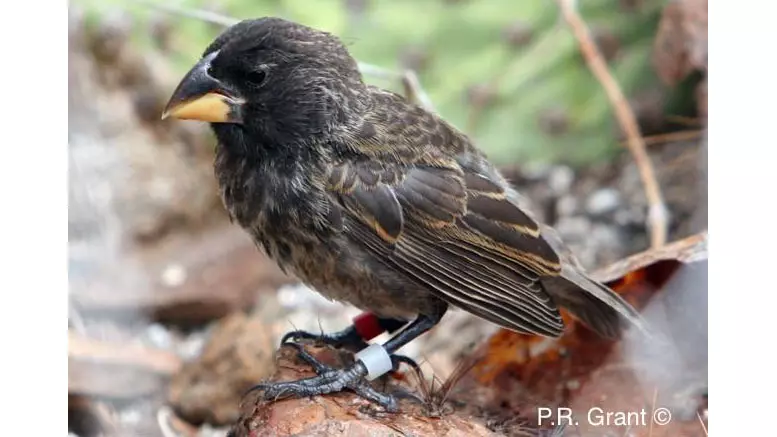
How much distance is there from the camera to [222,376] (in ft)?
11.2

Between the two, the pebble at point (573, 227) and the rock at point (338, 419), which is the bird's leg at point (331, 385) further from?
the pebble at point (573, 227)

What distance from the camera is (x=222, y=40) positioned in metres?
2.91


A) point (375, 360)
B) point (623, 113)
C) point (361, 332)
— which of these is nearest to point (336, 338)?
point (361, 332)

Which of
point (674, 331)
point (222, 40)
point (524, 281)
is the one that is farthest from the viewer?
point (674, 331)

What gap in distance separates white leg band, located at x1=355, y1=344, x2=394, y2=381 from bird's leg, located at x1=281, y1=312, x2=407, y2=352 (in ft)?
0.95

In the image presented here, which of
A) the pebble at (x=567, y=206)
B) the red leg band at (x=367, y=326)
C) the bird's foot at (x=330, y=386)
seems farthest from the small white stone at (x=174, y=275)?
the pebble at (x=567, y=206)

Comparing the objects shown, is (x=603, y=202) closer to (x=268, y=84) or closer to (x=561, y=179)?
→ (x=561, y=179)

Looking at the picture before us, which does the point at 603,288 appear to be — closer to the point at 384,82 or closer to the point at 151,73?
the point at 384,82

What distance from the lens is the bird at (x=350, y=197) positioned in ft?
9.55

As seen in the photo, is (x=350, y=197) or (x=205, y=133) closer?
(x=350, y=197)

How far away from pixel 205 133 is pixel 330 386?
115cm

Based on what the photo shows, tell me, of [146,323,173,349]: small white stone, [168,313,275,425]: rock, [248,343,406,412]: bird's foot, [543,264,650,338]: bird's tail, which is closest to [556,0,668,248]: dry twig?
[543,264,650,338]: bird's tail
